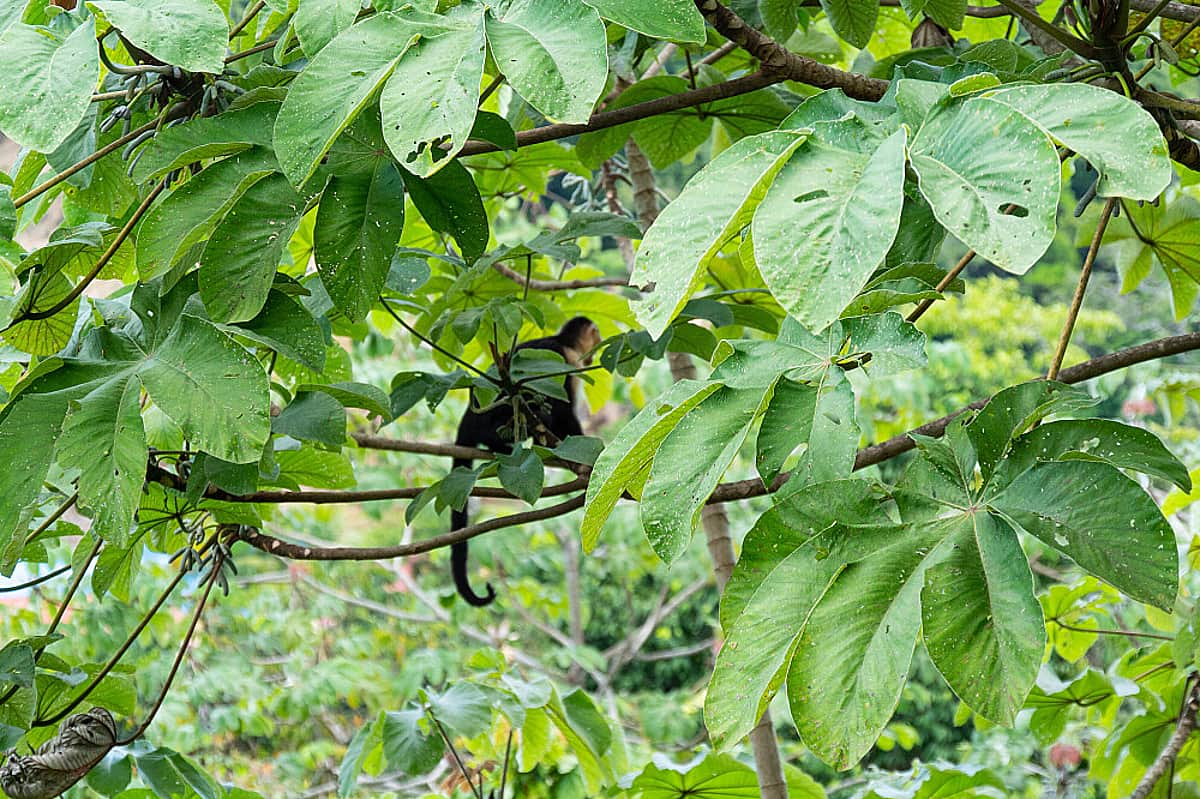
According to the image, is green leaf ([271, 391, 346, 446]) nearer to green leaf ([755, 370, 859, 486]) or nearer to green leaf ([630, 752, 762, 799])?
green leaf ([755, 370, 859, 486])

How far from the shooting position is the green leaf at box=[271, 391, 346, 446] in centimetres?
70

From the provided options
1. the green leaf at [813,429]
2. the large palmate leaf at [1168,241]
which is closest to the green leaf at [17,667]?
the green leaf at [813,429]

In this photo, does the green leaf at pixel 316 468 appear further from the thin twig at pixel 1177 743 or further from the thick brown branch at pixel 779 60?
the thin twig at pixel 1177 743

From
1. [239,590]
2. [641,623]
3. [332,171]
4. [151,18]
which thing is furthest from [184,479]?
[641,623]

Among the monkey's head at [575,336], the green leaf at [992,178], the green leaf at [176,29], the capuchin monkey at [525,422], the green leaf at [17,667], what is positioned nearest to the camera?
the green leaf at [992,178]

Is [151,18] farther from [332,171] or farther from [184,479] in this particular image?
[184,479]

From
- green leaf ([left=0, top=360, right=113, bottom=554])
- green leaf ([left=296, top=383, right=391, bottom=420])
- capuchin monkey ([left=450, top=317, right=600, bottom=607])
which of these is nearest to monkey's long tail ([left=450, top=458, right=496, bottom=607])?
capuchin monkey ([left=450, top=317, right=600, bottom=607])

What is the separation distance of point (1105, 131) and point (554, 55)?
0.19 meters

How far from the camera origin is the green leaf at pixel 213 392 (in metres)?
0.51

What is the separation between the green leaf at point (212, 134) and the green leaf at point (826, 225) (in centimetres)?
31

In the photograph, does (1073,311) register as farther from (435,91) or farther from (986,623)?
(435,91)

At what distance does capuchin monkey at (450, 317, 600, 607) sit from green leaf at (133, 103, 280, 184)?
1.28 ft

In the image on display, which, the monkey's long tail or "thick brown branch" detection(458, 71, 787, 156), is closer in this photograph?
"thick brown branch" detection(458, 71, 787, 156)

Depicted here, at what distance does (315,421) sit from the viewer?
0.72m
